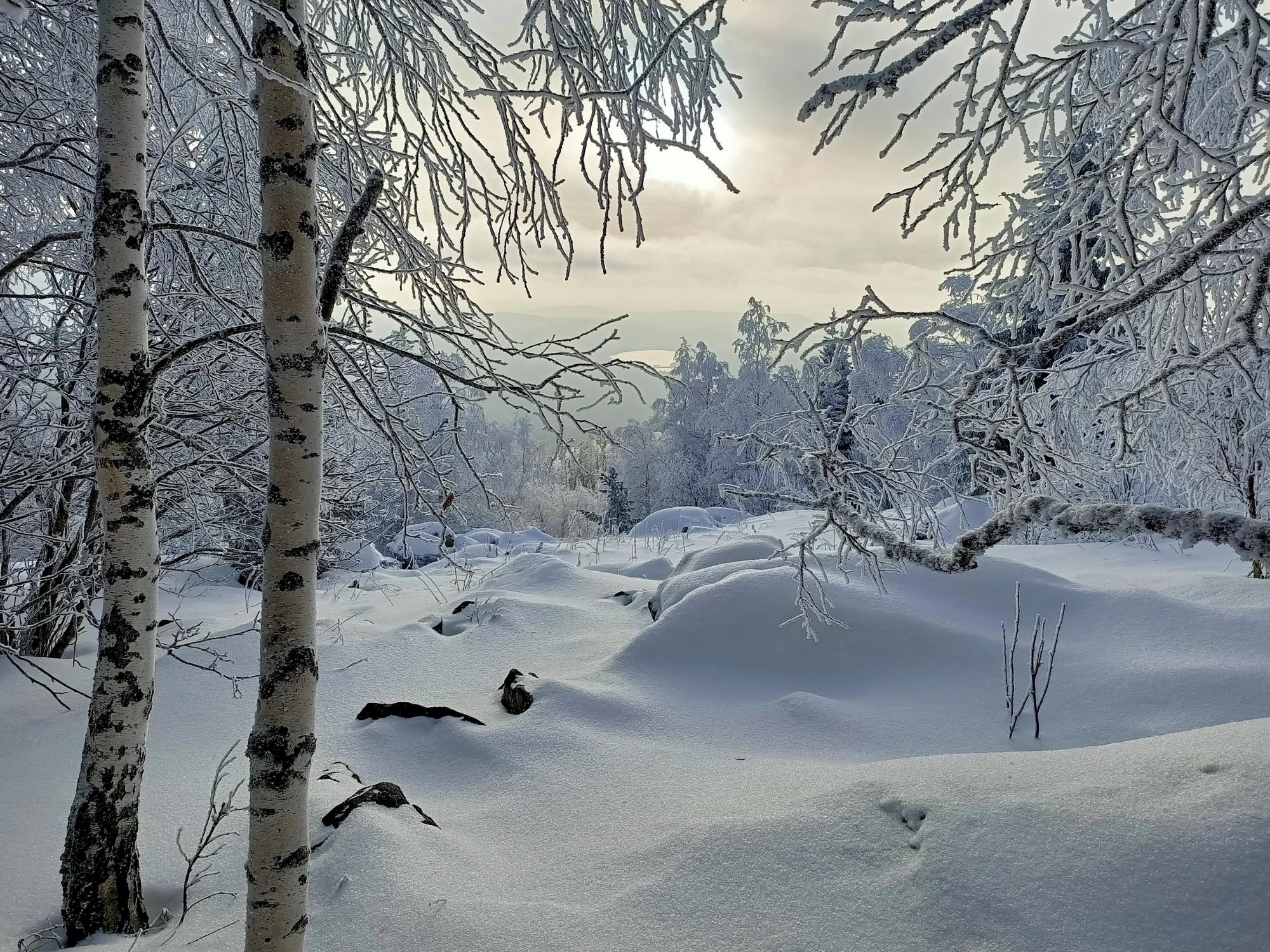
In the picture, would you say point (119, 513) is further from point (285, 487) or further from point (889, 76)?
point (889, 76)

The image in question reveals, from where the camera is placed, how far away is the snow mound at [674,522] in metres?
16.8

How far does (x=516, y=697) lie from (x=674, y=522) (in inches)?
520

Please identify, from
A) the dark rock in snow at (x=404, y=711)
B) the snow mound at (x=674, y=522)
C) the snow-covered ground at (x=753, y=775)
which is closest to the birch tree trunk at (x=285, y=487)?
the snow-covered ground at (x=753, y=775)

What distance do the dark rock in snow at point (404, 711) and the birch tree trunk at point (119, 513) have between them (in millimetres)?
1849

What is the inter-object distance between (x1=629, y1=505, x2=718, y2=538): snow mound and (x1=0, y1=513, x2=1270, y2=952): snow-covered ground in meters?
9.88

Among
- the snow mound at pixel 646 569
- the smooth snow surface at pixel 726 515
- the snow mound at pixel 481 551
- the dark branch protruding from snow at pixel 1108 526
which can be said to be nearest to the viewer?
the dark branch protruding from snow at pixel 1108 526

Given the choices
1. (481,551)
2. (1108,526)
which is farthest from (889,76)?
(481,551)

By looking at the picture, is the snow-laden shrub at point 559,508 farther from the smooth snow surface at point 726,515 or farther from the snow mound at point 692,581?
the snow mound at point 692,581

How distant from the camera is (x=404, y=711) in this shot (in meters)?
4.15

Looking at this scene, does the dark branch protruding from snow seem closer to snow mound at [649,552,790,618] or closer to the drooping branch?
the drooping branch

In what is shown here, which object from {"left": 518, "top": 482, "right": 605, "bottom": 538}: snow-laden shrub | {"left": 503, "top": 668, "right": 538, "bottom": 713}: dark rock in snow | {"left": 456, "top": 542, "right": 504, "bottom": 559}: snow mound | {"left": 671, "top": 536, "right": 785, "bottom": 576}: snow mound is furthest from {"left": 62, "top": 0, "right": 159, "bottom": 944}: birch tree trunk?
{"left": 518, "top": 482, "right": 605, "bottom": 538}: snow-laden shrub

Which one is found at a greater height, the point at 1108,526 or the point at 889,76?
the point at 889,76

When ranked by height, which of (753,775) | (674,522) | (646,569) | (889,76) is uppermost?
(889,76)

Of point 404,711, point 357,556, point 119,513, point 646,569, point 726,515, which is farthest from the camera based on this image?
point 726,515
